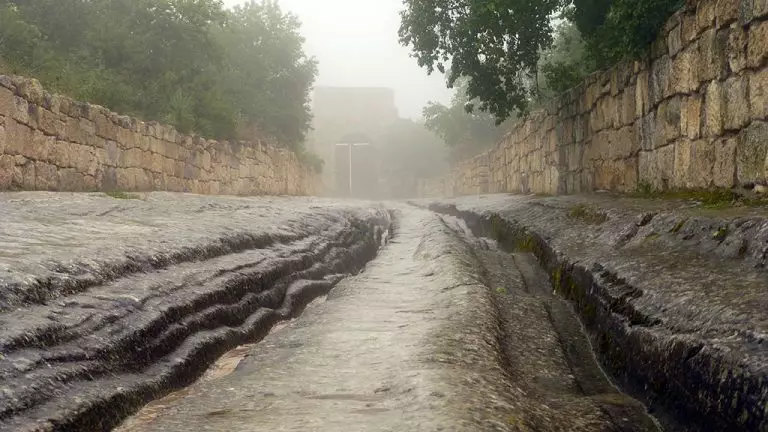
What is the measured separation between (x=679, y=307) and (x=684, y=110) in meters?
3.66

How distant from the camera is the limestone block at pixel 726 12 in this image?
471 centimetres

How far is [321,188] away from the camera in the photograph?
36000 mm

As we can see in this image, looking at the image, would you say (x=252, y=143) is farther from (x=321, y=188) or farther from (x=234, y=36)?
(x=321, y=188)

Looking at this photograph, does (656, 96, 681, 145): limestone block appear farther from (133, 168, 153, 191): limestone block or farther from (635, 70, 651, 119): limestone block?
(133, 168, 153, 191): limestone block

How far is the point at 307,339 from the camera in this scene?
292cm

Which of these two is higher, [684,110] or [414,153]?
Result: [414,153]

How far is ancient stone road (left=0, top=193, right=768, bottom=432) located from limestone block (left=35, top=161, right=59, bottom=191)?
13.9ft

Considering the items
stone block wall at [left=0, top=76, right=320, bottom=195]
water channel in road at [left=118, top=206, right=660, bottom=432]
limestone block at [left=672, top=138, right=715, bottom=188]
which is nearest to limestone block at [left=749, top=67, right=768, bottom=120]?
limestone block at [left=672, top=138, right=715, bottom=188]

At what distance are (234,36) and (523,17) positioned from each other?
54.4 ft

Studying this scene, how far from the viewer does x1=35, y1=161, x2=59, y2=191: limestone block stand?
28.0 feet

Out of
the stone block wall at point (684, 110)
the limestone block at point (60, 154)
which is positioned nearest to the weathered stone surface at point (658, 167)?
the stone block wall at point (684, 110)

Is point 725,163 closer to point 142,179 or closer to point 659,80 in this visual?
point 659,80

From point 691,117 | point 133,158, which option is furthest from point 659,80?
point 133,158

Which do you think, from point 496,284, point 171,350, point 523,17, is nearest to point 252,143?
point 523,17
